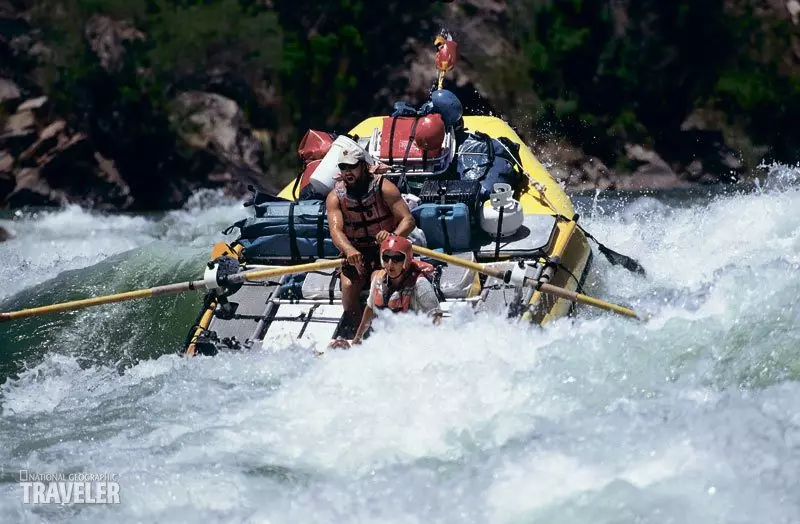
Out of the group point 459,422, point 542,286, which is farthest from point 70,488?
point 542,286

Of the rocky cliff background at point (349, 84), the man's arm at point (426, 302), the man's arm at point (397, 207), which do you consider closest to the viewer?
the man's arm at point (426, 302)

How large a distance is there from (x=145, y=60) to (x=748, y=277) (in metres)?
9.06

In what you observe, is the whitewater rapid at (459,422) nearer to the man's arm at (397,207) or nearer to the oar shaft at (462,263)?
the oar shaft at (462,263)

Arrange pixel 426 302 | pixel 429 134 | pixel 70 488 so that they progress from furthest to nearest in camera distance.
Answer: pixel 429 134, pixel 426 302, pixel 70 488

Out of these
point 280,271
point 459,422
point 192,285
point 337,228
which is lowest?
point 459,422

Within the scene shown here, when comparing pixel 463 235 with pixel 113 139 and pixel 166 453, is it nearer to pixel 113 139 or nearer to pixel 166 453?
pixel 166 453

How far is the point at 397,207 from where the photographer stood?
6688 mm

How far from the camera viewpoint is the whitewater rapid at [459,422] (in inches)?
196

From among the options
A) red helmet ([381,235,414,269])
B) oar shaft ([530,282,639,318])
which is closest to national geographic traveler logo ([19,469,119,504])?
red helmet ([381,235,414,269])

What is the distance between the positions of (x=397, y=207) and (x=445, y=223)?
0.70 metres

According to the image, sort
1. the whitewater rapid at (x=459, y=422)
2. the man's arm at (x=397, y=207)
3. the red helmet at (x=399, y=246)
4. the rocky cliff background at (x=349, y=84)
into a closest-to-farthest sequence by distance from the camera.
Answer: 1. the whitewater rapid at (x=459, y=422)
2. the red helmet at (x=399, y=246)
3. the man's arm at (x=397, y=207)
4. the rocky cliff background at (x=349, y=84)

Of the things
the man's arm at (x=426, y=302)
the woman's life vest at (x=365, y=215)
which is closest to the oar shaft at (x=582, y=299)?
the man's arm at (x=426, y=302)

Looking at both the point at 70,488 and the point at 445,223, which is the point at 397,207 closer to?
the point at 445,223

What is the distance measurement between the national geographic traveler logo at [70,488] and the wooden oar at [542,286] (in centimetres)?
233
